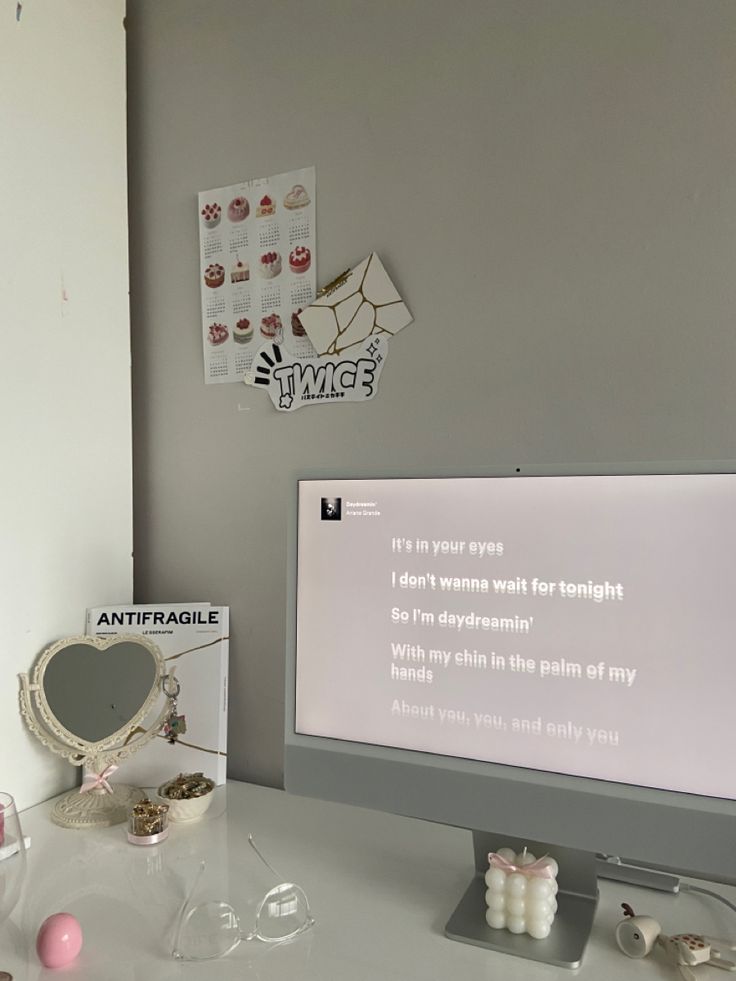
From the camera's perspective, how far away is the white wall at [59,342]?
1.14 metres

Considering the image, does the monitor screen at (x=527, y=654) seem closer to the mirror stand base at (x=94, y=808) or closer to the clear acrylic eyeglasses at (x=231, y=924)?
the clear acrylic eyeglasses at (x=231, y=924)

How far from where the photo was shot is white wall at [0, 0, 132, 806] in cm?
114

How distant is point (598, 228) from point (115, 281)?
82cm

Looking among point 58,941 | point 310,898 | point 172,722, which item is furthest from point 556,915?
point 172,722

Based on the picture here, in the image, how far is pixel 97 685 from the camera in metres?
1.20

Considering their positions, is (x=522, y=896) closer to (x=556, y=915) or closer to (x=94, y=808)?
(x=556, y=915)

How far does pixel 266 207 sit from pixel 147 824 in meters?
0.98

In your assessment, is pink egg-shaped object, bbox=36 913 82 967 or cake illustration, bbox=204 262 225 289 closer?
pink egg-shaped object, bbox=36 913 82 967

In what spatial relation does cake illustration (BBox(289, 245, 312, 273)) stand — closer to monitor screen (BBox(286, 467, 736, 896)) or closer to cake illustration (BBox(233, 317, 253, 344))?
cake illustration (BBox(233, 317, 253, 344))

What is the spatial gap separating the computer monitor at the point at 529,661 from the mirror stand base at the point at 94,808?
1.20 ft

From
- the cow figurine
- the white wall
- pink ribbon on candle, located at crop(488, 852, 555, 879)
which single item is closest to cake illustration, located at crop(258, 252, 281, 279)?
the white wall

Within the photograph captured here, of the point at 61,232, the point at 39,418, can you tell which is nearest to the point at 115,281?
the point at 61,232

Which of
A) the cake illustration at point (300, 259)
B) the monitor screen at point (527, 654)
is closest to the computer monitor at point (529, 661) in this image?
the monitor screen at point (527, 654)

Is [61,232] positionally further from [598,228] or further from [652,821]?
[652,821]
